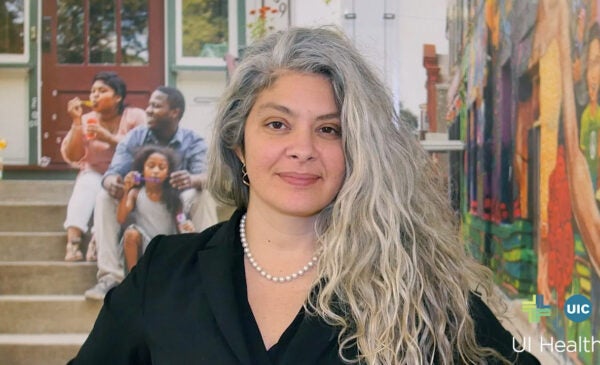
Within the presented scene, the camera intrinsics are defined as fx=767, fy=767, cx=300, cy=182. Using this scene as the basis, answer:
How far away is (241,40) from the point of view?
3.12 metres

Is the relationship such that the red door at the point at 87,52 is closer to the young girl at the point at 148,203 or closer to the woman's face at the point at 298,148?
the young girl at the point at 148,203

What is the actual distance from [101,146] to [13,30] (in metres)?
0.59

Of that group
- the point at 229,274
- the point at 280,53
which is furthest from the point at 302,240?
the point at 280,53

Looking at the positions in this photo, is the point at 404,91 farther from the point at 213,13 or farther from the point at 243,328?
the point at 243,328

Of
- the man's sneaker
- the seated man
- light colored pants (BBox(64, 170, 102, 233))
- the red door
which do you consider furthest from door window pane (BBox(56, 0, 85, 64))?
the man's sneaker

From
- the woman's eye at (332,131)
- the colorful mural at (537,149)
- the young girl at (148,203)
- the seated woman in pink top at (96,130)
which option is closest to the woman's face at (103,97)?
the seated woman in pink top at (96,130)

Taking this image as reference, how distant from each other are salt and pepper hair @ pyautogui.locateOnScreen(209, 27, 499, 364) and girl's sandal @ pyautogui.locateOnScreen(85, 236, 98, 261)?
1.67 m

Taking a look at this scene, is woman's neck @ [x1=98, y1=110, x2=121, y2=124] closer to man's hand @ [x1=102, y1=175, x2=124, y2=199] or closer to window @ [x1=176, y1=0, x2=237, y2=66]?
man's hand @ [x1=102, y1=175, x2=124, y2=199]

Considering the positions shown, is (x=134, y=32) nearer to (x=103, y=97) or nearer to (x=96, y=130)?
(x=103, y=97)

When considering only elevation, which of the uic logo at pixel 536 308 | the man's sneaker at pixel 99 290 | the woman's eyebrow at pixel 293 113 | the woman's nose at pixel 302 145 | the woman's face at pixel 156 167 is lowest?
the man's sneaker at pixel 99 290

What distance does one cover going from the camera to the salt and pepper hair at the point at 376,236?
1.49 metres

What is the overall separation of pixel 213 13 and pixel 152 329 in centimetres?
187

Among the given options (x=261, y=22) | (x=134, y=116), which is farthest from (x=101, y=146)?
(x=261, y=22)

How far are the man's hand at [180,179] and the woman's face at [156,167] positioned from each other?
0.03m
